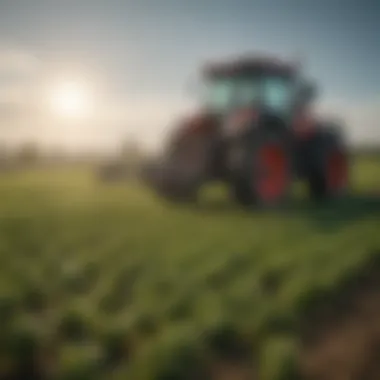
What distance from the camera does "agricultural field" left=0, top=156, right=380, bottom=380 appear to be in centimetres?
143

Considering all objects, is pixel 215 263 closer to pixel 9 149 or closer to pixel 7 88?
pixel 9 149

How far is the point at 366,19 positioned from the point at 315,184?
1.84 feet

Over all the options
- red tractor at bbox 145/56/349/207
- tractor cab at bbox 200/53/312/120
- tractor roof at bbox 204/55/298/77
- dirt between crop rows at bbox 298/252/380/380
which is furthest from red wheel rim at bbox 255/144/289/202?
dirt between crop rows at bbox 298/252/380/380

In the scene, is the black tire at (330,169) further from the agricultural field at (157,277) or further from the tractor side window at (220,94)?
the tractor side window at (220,94)

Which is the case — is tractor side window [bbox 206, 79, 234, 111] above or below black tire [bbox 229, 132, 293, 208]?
above

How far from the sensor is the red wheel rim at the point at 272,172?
1.91 metres

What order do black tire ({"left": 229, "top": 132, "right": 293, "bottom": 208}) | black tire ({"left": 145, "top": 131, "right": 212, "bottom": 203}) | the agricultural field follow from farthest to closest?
black tire ({"left": 229, "top": 132, "right": 293, "bottom": 208})
black tire ({"left": 145, "top": 131, "right": 212, "bottom": 203})
the agricultural field

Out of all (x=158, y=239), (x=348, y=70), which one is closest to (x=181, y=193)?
(x=158, y=239)

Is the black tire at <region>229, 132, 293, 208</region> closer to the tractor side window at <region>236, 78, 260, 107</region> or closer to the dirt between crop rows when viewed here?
the tractor side window at <region>236, 78, 260, 107</region>

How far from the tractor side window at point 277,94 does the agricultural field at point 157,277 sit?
310 mm

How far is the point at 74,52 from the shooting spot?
1704 mm

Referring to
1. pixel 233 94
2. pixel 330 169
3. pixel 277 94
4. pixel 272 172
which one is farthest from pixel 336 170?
pixel 233 94

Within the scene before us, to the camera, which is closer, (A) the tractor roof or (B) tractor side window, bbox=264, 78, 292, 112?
(A) the tractor roof

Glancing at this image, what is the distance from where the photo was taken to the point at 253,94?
1.93m
